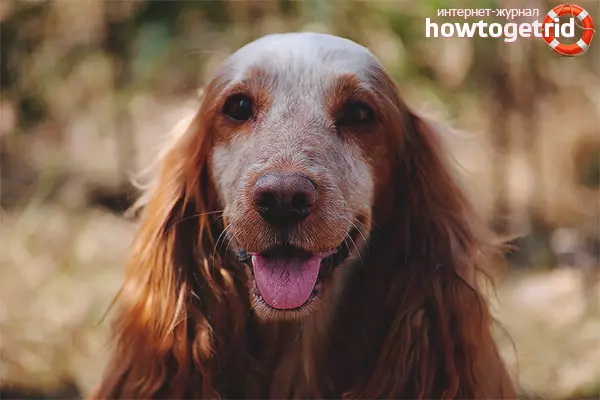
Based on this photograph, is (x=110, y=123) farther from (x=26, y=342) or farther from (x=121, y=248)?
(x=26, y=342)

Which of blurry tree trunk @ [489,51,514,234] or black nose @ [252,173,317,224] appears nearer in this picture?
black nose @ [252,173,317,224]

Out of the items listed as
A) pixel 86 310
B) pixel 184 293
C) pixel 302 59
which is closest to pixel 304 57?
pixel 302 59

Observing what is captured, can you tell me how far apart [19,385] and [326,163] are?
7.91 feet

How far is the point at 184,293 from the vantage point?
2812 millimetres

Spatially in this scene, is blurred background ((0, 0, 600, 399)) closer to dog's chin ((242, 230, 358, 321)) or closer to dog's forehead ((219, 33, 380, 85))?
dog's forehead ((219, 33, 380, 85))

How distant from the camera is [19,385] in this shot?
4176mm

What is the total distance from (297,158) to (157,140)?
147 centimetres

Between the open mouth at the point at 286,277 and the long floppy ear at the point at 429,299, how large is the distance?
1.44ft

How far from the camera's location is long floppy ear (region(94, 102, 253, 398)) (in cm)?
280

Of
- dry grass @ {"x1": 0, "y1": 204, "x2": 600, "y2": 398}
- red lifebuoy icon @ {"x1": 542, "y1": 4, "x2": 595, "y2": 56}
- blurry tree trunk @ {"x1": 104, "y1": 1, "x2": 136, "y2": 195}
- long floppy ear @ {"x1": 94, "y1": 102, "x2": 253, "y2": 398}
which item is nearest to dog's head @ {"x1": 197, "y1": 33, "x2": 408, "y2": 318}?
long floppy ear @ {"x1": 94, "y1": 102, "x2": 253, "y2": 398}

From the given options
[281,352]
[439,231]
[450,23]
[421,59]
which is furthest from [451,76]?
[281,352]

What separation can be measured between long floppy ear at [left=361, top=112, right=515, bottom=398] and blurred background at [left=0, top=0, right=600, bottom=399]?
0.68 metres

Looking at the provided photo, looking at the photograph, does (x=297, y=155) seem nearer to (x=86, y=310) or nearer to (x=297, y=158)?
(x=297, y=158)

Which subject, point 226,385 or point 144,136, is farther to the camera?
point 144,136
